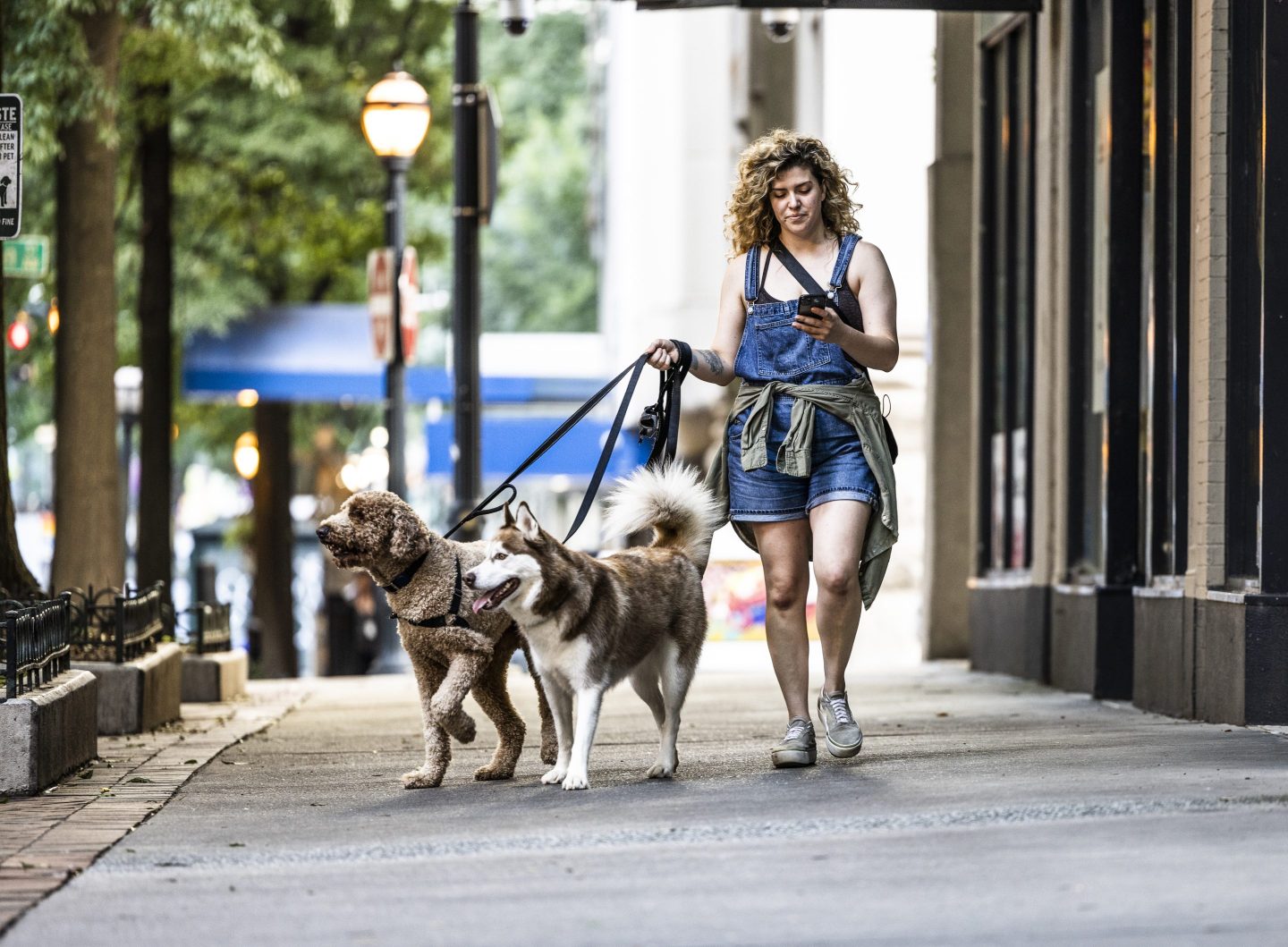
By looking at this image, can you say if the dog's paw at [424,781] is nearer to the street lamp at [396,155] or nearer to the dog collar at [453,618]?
the dog collar at [453,618]

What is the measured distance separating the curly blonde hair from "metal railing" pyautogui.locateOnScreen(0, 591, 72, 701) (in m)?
3.07

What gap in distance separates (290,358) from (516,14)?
9.89 meters

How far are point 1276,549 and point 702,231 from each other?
22.9 m

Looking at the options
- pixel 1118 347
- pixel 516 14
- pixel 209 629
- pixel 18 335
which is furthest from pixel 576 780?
pixel 18 335

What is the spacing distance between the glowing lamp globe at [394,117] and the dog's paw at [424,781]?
435 inches

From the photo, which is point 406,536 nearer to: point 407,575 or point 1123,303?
point 407,575

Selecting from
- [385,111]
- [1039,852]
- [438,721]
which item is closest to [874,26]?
[385,111]

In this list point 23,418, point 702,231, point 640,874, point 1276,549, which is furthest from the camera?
point 23,418

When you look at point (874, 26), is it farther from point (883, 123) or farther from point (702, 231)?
point (702, 231)

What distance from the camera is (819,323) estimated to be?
23.4 ft

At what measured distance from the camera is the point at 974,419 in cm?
1592

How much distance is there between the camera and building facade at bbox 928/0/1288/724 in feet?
29.5

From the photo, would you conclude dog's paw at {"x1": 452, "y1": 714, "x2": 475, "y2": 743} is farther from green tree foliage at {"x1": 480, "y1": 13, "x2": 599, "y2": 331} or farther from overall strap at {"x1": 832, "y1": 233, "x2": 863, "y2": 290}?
green tree foliage at {"x1": 480, "y1": 13, "x2": 599, "y2": 331}

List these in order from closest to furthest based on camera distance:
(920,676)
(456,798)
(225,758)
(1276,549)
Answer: (456,798) → (1276,549) → (225,758) → (920,676)
